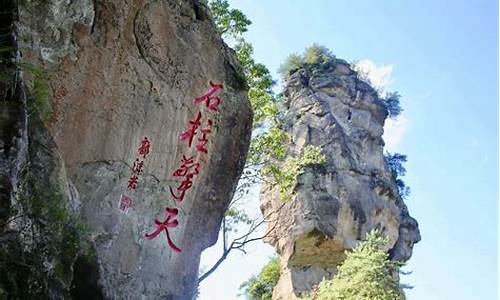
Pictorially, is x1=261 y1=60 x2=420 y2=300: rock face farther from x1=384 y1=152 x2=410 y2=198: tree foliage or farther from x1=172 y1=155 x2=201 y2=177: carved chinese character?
x1=172 y1=155 x2=201 y2=177: carved chinese character

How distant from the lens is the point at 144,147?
268 inches

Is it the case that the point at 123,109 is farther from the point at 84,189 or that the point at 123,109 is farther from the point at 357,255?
the point at 357,255

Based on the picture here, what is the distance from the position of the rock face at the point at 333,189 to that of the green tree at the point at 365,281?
3.70 m

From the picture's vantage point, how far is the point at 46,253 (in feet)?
11.7

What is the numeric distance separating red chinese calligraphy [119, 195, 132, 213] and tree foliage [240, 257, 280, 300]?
552 inches

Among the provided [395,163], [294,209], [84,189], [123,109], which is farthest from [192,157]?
[395,163]

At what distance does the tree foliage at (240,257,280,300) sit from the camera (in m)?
20.2

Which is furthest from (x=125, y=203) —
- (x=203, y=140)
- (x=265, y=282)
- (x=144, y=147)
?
(x=265, y=282)

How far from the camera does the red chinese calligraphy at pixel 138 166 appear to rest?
6.67 meters

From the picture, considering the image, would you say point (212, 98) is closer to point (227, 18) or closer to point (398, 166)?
point (227, 18)

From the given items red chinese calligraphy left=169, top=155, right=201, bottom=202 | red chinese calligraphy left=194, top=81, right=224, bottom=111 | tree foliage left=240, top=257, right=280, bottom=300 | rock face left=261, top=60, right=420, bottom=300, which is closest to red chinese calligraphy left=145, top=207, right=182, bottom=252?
red chinese calligraphy left=169, top=155, right=201, bottom=202

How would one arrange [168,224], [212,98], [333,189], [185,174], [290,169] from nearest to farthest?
1. [168,224]
2. [185,174]
3. [212,98]
4. [290,169]
5. [333,189]

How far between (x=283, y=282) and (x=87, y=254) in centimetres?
1263

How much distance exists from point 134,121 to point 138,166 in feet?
1.71
